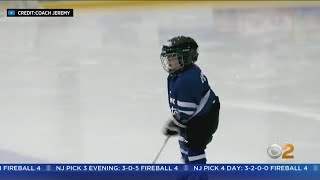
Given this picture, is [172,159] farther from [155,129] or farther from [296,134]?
[296,134]

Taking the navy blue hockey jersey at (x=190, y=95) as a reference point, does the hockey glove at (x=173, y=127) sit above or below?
below

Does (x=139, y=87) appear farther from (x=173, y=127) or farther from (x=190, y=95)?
(x=190, y=95)

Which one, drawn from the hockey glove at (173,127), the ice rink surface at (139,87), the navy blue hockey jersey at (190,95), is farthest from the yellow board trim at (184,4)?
the navy blue hockey jersey at (190,95)

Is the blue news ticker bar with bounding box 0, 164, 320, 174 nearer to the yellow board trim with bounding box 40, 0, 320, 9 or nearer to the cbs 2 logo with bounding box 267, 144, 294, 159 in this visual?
the cbs 2 logo with bounding box 267, 144, 294, 159

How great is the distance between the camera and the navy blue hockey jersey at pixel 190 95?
5.99ft

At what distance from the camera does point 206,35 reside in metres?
5.49

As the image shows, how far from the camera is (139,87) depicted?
146 inches

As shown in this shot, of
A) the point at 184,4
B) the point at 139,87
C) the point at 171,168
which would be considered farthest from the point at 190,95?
the point at 184,4

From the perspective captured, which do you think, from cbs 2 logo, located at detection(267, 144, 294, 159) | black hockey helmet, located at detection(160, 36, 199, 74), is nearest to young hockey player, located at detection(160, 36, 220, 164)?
black hockey helmet, located at detection(160, 36, 199, 74)

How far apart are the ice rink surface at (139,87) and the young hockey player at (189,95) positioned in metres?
0.32

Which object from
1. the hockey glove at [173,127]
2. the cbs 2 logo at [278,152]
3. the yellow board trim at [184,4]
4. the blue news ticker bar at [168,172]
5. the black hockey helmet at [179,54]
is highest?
the yellow board trim at [184,4]

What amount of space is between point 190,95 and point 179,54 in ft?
0.44

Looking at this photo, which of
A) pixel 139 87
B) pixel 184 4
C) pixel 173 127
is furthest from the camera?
pixel 184 4

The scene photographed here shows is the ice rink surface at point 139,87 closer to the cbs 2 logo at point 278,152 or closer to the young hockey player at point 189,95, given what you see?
the cbs 2 logo at point 278,152
